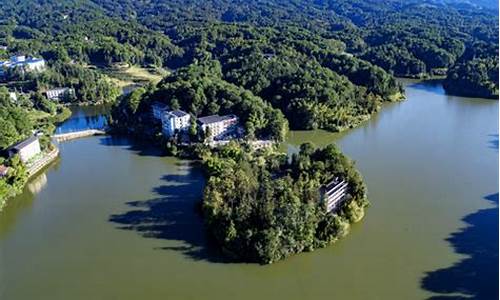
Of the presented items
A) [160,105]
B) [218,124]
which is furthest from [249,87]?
[218,124]

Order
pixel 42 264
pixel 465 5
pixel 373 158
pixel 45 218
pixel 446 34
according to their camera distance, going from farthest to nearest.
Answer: pixel 465 5 < pixel 446 34 < pixel 373 158 < pixel 45 218 < pixel 42 264

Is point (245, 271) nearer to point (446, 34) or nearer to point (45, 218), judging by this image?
point (45, 218)

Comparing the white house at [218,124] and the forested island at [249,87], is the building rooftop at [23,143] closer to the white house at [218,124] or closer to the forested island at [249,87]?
the forested island at [249,87]

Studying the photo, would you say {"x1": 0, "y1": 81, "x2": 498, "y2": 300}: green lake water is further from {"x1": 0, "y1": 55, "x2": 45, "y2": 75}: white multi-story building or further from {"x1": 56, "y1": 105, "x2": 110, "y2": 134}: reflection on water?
{"x1": 0, "y1": 55, "x2": 45, "y2": 75}: white multi-story building

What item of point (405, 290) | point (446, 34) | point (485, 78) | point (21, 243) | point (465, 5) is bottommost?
point (405, 290)

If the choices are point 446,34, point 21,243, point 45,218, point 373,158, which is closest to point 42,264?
point 21,243

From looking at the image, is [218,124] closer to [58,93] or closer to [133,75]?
[58,93]
